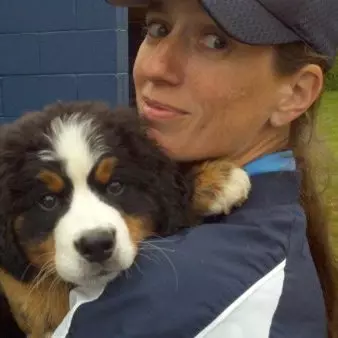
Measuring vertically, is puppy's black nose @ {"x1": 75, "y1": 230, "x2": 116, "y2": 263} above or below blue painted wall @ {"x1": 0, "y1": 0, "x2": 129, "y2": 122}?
above

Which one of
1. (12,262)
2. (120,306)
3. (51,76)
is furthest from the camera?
(51,76)

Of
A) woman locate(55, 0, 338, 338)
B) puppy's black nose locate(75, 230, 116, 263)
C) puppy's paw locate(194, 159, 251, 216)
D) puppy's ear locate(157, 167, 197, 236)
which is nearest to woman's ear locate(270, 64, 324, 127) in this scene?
woman locate(55, 0, 338, 338)

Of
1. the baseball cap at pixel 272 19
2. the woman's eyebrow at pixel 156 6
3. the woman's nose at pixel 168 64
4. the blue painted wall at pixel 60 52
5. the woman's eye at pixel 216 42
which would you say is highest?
the baseball cap at pixel 272 19

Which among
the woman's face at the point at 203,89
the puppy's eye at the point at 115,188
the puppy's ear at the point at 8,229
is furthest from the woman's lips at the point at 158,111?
the puppy's ear at the point at 8,229

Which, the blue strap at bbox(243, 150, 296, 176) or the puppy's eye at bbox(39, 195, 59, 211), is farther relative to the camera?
the blue strap at bbox(243, 150, 296, 176)

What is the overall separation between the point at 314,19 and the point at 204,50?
9.4 inches

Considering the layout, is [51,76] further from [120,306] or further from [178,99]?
[120,306]

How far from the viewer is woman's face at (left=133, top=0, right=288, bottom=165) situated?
1.61m

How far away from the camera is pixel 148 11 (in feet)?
5.82

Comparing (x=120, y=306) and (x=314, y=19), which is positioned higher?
(x=314, y=19)

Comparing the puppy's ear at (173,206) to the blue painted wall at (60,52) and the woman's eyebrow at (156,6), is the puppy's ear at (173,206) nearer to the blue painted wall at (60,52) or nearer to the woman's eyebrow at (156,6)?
the woman's eyebrow at (156,6)

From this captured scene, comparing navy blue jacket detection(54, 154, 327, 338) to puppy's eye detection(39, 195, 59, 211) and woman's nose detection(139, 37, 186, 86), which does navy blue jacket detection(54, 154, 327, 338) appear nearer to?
puppy's eye detection(39, 195, 59, 211)

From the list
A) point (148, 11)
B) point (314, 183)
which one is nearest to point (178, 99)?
point (148, 11)

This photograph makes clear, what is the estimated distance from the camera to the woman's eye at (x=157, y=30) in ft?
5.64
